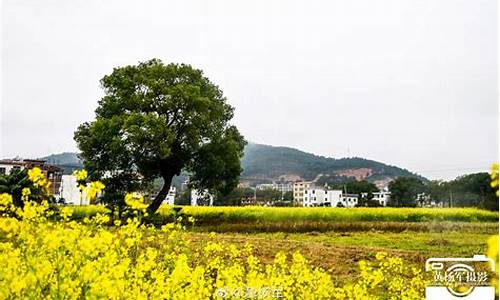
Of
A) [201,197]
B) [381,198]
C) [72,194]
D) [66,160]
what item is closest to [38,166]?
[66,160]

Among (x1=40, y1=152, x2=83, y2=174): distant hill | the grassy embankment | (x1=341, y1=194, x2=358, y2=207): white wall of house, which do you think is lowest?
the grassy embankment

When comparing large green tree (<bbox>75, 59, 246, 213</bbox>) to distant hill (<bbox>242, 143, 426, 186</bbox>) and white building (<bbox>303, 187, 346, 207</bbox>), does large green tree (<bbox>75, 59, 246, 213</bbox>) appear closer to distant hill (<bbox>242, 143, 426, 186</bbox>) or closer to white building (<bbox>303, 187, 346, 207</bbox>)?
distant hill (<bbox>242, 143, 426, 186</bbox>)

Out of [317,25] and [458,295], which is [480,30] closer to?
[317,25]

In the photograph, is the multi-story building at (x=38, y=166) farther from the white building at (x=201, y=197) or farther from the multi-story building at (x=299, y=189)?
the multi-story building at (x=299, y=189)

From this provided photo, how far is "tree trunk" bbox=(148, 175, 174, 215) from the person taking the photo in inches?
92.1

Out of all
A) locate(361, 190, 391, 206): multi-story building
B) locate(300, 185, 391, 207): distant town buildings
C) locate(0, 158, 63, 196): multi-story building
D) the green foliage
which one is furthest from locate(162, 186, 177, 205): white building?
the green foliage

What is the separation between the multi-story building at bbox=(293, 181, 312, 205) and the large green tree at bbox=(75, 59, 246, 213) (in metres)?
0.25

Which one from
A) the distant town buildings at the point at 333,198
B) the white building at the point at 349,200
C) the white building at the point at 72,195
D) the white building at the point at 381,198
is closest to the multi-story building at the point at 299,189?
the distant town buildings at the point at 333,198

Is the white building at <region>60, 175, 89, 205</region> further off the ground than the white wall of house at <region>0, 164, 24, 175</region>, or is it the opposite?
the white wall of house at <region>0, 164, 24, 175</region>

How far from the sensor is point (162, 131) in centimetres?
233

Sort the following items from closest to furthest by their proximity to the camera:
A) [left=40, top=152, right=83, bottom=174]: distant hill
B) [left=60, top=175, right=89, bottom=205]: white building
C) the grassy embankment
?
[left=60, top=175, right=89, bottom=205]: white building → [left=40, top=152, right=83, bottom=174]: distant hill → the grassy embankment

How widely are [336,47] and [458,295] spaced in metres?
1.07

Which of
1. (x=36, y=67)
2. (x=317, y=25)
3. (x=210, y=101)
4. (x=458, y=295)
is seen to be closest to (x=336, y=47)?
(x=317, y=25)

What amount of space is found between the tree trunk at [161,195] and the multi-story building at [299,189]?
0.50 metres
